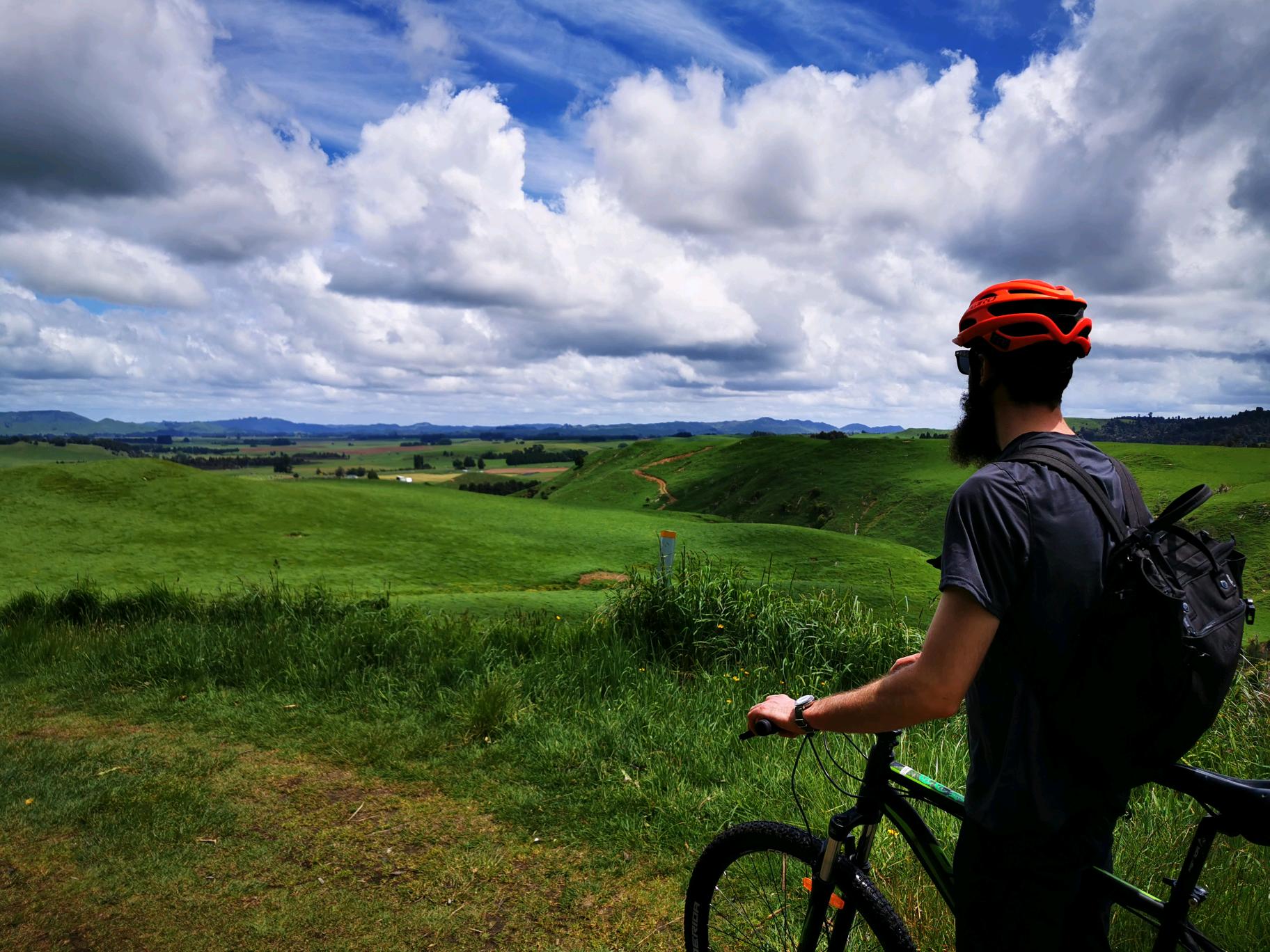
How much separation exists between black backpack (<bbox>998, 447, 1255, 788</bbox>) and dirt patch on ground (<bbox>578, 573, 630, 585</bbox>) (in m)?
17.2

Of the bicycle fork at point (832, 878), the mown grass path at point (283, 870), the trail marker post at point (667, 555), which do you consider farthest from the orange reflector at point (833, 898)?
the trail marker post at point (667, 555)

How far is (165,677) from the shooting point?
7.43 m

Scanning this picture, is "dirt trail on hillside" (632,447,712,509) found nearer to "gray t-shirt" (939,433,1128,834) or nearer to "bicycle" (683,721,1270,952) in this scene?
"bicycle" (683,721,1270,952)

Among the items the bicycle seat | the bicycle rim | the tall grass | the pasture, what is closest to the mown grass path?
the pasture

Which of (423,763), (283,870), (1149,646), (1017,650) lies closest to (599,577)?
(423,763)

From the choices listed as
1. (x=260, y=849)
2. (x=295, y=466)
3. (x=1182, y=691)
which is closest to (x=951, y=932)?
(x=1182, y=691)

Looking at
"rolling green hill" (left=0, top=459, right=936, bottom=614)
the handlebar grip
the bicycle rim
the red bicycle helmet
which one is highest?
the red bicycle helmet

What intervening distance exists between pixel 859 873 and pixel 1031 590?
1258mm

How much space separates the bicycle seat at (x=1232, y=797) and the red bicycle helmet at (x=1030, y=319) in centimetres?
106

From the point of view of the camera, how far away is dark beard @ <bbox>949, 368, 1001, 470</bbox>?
7.10 feet

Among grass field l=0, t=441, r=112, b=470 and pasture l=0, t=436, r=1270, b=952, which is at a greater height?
pasture l=0, t=436, r=1270, b=952

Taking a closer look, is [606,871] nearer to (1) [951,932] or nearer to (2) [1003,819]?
(1) [951,932]

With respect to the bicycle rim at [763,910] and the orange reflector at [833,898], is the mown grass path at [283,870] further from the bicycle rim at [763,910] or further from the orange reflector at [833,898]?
the orange reflector at [833,898]

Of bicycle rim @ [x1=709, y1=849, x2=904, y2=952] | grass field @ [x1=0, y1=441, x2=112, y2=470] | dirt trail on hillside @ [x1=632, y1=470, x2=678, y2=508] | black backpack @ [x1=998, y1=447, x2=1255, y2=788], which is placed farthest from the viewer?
grass field @ [x1=0, y1=441, x2=112, y2=470]
